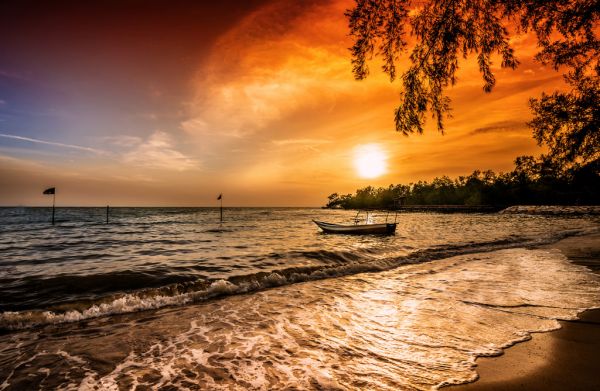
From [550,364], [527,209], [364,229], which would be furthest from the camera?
[527,209]

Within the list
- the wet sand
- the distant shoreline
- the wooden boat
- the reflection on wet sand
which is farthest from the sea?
the distant shoreline

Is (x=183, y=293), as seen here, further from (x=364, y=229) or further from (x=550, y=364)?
(x=364, y=229)

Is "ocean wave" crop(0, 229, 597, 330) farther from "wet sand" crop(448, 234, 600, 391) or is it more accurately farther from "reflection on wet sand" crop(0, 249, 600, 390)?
"wet sand" crop(448, 234, 600, 391)

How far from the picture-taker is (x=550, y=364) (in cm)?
435

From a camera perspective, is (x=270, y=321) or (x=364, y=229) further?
(x=364, y=229)

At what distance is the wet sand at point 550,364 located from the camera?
3.77 meters

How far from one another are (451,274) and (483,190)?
180417 millimetres

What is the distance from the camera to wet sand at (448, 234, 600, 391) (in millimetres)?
3773

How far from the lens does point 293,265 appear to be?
1445 cm

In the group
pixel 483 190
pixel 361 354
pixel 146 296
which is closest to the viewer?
pixel 361 354

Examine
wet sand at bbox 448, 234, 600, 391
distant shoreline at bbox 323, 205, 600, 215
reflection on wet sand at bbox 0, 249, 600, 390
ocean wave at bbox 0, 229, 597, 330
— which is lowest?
ocean wave at bbox 0, 229, 597, 330

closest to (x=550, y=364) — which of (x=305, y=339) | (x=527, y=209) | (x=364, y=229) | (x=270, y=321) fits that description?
(x=305, y=339)

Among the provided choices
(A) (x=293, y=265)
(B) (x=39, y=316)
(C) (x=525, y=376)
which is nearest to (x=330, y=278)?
(A) (x=293, y=265)

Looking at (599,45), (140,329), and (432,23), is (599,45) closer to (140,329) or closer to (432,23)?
(432,23)
